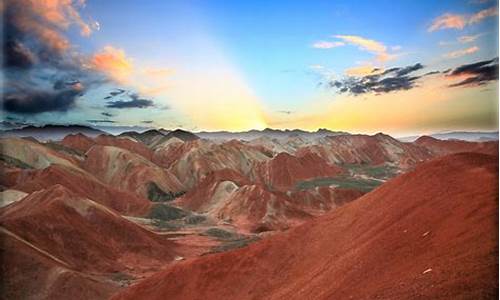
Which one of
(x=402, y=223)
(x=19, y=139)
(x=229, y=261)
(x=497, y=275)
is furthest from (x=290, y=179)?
(x=497, y=275)


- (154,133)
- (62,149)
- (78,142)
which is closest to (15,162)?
(62,149)

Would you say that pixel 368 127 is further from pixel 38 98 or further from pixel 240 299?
pixel 38 98

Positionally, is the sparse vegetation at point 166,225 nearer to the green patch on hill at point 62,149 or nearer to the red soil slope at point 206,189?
the red soil slope at point 206,189

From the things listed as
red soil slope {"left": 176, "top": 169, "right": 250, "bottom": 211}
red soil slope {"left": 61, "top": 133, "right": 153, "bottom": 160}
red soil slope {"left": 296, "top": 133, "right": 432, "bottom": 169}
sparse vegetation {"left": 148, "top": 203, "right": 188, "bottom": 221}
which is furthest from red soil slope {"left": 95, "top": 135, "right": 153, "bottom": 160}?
red soil slope {"left": 296, "top": 133, "right": 432, "bottom": 169}

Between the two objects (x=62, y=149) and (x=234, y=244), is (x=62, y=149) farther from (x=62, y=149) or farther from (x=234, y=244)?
(x=234, y=244)

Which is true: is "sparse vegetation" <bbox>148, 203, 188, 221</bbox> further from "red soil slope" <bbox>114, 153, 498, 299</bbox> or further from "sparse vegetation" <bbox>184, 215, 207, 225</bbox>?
"red soil slope" <bbox>114, 153, 498, 299</bbox>
